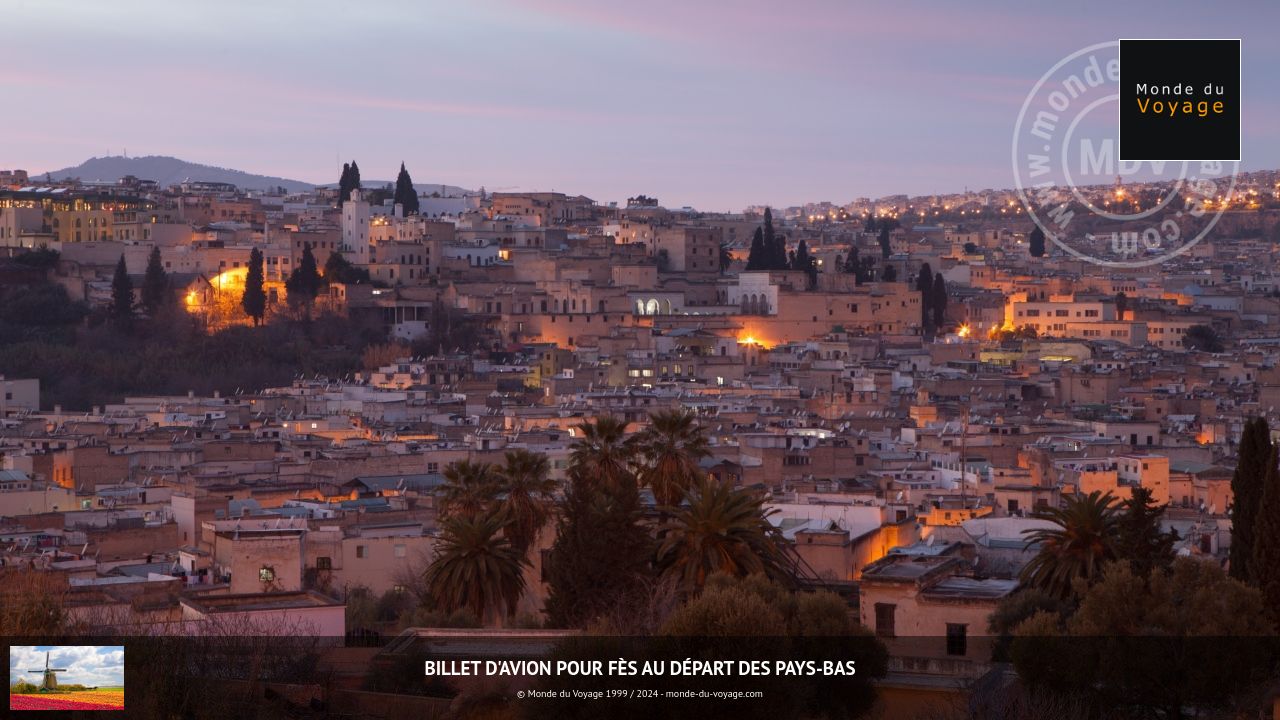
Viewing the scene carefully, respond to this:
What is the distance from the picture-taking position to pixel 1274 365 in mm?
Result: 42688

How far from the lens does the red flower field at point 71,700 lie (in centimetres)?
1012

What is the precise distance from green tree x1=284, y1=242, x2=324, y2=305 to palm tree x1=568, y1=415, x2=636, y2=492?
31612 mm

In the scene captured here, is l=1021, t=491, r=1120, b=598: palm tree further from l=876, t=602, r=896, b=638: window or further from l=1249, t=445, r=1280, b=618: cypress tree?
l=1249, t=445, r=1280, b=618: cypress tree

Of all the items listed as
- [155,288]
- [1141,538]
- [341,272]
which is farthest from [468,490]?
[341,272]

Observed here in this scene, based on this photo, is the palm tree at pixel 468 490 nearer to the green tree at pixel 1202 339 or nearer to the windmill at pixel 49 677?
the windmill at pixel 49 677

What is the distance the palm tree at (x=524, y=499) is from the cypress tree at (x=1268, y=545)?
6211mm

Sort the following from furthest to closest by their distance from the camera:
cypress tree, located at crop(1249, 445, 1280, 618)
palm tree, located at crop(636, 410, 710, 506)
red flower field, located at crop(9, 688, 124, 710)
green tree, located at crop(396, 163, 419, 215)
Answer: green tree, located at crop(396, 163, 419, 215), palm tree, located at crop(636, 410, 710, 506), cypress tree, located at crop(1249, 445, 1280, 618), red flower field, located at crop(9, 688, 124, 710)

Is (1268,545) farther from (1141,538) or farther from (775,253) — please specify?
(775,253)

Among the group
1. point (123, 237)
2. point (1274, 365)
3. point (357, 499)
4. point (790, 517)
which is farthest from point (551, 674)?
point (123, 237)

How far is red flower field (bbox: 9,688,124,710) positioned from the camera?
10121mm

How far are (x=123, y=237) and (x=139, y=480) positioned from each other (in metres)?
29.1

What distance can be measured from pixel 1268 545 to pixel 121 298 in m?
37.6

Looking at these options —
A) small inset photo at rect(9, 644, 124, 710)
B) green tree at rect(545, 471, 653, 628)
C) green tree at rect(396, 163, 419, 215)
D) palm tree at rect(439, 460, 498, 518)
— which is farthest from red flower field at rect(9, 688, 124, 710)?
green tree at rect(396, 163, 419, 215)

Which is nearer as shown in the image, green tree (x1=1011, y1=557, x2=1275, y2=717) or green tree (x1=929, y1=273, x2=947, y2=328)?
green tree (x1=1011, y1=557, x2=1275, y2=717)
